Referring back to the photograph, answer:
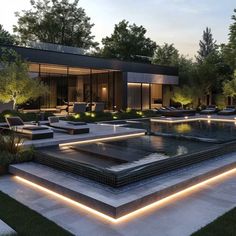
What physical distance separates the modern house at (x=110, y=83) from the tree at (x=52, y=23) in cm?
1827

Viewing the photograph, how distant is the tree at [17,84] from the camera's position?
1268 centimetres

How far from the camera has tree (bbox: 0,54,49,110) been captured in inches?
499

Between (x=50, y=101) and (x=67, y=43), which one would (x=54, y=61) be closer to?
(x=50, y=101)

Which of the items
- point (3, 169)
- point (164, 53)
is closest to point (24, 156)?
point (3, 169)

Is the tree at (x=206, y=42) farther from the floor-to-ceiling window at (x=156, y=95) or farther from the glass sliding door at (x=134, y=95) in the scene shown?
the glass sliding door at (x=134, y=95)

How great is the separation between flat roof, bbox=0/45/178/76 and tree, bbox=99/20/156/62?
19.4 m

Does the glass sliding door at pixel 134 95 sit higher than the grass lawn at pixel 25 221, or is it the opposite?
the glass sliding door at pixel 134 95

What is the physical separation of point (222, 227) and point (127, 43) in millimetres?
43336

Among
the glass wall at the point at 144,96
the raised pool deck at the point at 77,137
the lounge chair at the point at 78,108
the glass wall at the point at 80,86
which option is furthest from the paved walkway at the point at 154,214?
the glass wall at the point at 144,96

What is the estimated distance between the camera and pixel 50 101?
24.5m

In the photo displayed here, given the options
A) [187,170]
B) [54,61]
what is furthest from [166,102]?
[187,170]

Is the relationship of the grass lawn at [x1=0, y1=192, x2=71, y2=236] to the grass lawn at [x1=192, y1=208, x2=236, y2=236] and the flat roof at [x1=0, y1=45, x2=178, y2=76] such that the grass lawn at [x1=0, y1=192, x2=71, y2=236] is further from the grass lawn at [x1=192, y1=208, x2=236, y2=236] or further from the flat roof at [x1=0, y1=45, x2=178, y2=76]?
the flat roof at [x1=0, y1=45, x2=178, y2=76]

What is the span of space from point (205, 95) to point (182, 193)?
23.9 meters

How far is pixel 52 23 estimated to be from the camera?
41.8 metres
